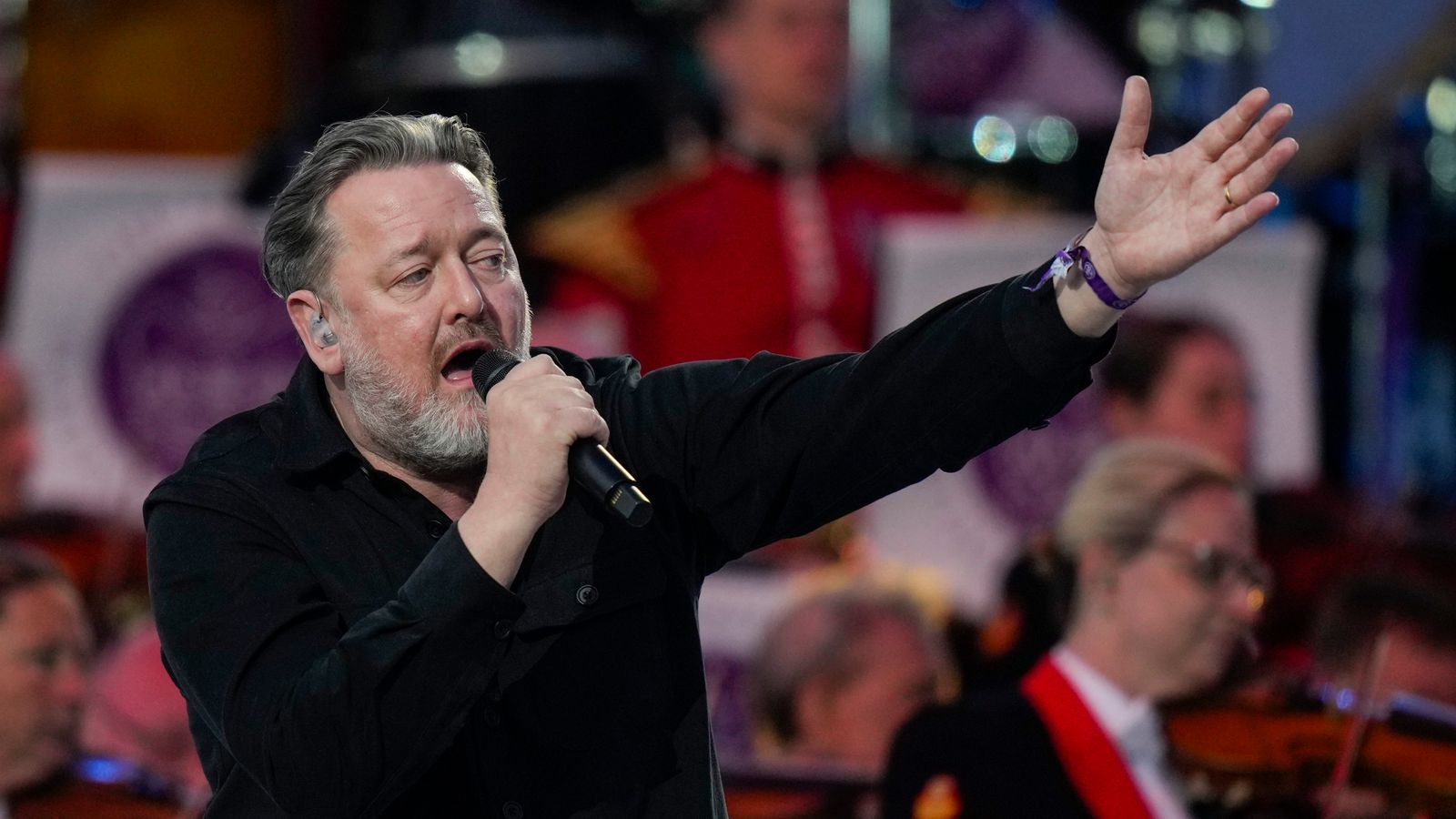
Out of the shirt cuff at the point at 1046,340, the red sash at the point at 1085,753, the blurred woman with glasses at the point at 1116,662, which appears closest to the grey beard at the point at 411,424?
the shirt cuff at the point at 1046,340

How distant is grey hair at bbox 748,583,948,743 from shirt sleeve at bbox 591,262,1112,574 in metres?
1.87

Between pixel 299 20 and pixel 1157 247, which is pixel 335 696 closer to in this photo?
pixel 1157 247

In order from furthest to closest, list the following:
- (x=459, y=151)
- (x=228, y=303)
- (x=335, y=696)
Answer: (x=228, y=303), (x=459, y=151), (x=335, y=696)

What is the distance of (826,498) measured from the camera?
1.85 metres

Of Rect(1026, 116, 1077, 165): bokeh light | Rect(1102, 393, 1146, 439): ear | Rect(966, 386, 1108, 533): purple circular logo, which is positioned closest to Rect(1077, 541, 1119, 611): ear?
Rect(966, 386, 1108, 533): purple circular logo

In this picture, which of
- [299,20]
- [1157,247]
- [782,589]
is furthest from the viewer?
[299,20]

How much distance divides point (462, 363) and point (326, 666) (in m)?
0.44

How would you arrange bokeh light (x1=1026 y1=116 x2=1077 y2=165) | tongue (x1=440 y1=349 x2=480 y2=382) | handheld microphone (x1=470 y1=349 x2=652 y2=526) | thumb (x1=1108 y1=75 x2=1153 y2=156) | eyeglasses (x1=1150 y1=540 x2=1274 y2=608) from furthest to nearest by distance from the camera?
bokeh light (x1=1026 y1=116 x2=1077 y2=165), eyeglasses (x1=1150 y1=540 x2=1274 y2=608), tongue (x1=440 y1=349 x2=480 y2=382), thumb (x1=1108 y1=75 x2=1153 y2=156), handheld microphone (x1=470 y1=349 x2=652 y2=526)

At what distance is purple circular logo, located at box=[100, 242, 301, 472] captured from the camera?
4.60m

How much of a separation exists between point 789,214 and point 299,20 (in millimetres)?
1636

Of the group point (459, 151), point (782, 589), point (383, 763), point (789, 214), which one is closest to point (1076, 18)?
point (789, 214)

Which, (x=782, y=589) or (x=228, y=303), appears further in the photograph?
(x=228, y=303)

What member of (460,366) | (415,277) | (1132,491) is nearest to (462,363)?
(460,366)

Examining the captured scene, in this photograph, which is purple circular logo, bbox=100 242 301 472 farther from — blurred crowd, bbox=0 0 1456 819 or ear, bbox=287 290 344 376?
ear, bbox=287 290 344 376
